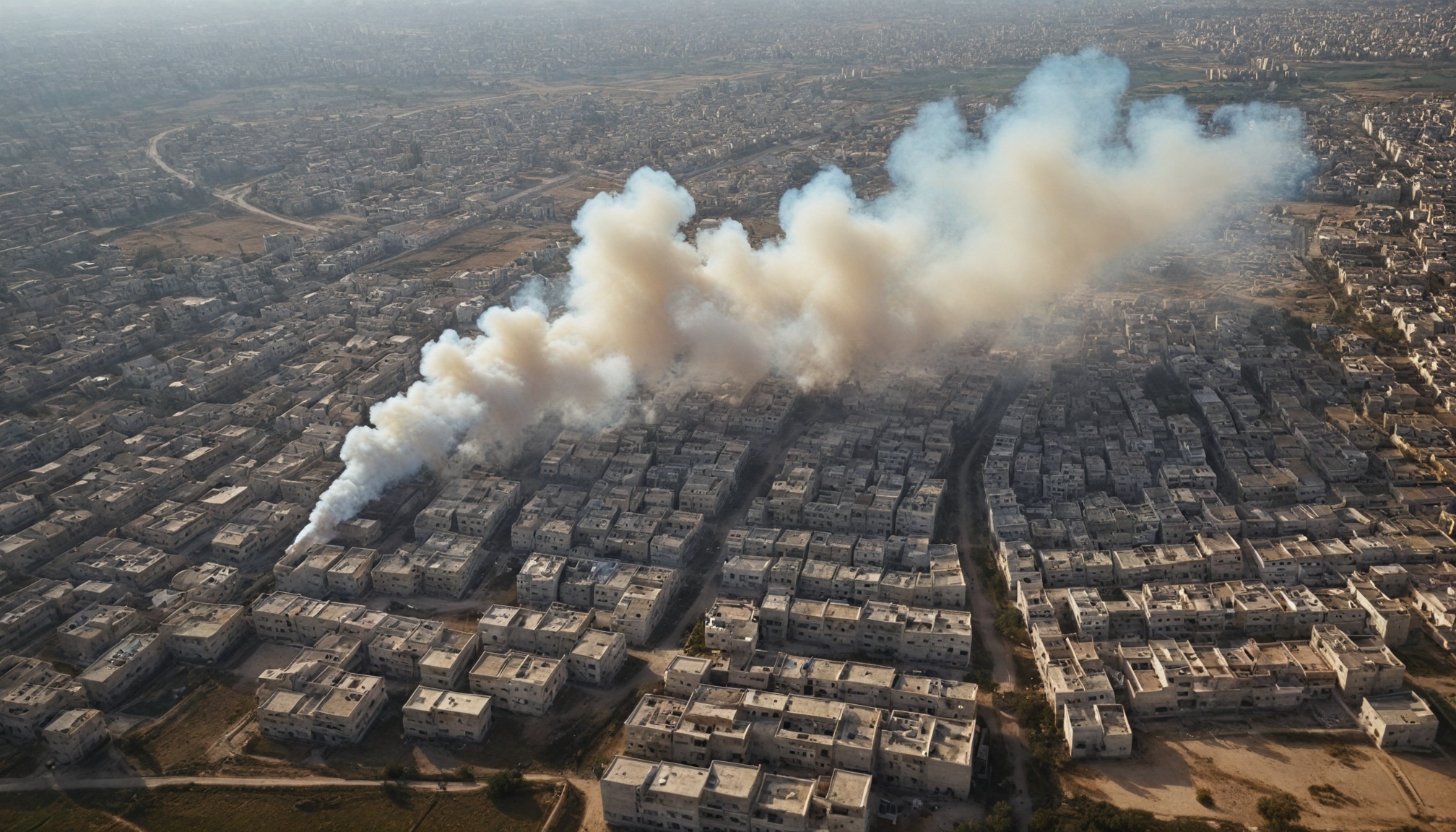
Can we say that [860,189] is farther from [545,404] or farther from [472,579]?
[472,579]

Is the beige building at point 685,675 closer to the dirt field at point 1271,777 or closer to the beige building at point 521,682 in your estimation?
the beige building at point 521,682

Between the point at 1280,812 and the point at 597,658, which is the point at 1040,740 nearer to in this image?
the point at 1280,812

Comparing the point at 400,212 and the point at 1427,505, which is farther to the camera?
the point at 400,212

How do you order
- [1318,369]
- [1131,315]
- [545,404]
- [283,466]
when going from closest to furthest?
[283,466]
[545,404]
[1318,369]
[1131,315]

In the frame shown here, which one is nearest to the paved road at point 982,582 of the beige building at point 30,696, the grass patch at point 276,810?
the grass patch at point 276,810

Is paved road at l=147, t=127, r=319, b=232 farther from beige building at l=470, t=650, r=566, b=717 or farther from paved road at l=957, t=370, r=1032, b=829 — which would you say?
beige building at l=470, t=650, r=566, b=717

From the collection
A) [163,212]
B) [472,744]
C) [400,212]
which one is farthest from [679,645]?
[163,212]
